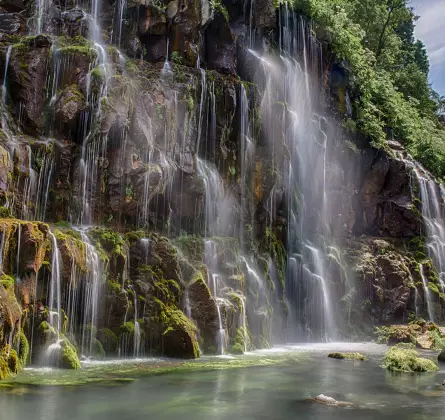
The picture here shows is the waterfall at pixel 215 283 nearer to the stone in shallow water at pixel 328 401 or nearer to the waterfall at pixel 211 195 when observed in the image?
the waterfall at pixel 211 195

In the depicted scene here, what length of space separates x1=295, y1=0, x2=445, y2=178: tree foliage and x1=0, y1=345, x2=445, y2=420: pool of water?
26.3 meters

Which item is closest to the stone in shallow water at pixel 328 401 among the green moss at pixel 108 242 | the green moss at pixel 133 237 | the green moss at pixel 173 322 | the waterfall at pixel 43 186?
the green moss at pixel 173 322

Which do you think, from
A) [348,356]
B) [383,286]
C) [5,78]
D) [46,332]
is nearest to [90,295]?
[46,332]

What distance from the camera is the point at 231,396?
13.1 meters

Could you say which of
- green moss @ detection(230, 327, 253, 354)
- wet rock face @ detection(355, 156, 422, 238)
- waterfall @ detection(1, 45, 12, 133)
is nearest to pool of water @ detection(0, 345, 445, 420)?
green moss @ detection(230, 327, 253, 354)

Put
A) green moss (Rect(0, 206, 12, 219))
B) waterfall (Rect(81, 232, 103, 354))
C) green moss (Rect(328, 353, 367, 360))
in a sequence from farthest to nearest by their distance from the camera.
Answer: green moss (Rect(328, 353, 367, 360)) → green moss (Rect(0, 206, 12, 219)) → waterfall (Rect(81, 232, 103, 354))

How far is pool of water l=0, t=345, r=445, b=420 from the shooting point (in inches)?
439

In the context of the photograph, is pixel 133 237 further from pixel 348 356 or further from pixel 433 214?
pixel 433 214

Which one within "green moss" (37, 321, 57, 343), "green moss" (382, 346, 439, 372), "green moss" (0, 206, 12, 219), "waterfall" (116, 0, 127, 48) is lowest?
"green moss" (382, 346, 439, 372)

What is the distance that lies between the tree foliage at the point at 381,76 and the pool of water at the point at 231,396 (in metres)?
26.3

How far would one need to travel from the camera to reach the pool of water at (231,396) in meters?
11.1

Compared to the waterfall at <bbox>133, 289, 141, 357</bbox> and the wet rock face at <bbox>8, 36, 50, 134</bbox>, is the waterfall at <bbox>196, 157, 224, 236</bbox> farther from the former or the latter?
the wet rock face at <bbox>8, 36, 50, 134</bbox>

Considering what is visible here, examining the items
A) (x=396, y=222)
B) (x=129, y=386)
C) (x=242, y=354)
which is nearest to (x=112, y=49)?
(x=242, y=354)

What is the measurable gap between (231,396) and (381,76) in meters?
38.8
